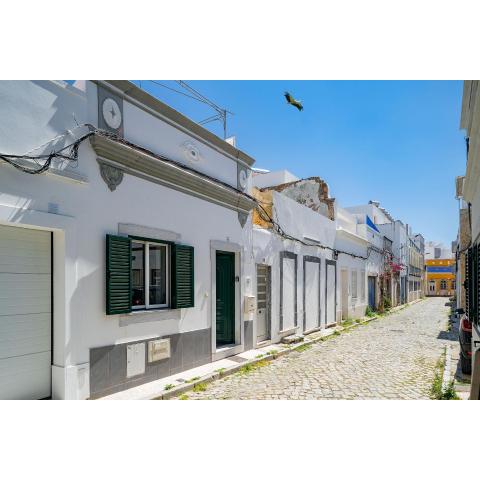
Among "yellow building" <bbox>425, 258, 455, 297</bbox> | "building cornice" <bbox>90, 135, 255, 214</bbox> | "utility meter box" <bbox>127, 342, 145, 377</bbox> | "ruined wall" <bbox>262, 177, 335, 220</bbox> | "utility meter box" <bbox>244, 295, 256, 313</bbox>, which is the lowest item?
"yellow building" <bbox>425, 258, 455, 297</bbox>

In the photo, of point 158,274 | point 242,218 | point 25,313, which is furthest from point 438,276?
point 25,313

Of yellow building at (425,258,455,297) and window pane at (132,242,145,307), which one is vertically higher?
window pane at (132,242,145,307)

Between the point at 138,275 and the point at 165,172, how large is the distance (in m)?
1.86

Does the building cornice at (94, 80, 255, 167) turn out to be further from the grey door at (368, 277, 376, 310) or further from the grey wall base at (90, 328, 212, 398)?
the grey door at (368, 277, 376, 310)

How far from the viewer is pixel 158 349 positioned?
245 inches

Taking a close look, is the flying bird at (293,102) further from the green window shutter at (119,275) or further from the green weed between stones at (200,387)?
the green weed between stones at (200,387)

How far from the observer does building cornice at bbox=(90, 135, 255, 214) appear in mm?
5449

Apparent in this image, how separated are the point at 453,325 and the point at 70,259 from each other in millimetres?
15620

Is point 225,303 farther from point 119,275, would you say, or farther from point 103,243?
point 103,243

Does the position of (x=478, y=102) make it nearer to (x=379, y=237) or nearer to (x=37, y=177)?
(x=37, y=177)

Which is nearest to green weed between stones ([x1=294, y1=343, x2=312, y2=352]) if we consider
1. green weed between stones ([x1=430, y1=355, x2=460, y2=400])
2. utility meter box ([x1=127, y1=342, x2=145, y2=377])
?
green weed between stones ([x1=430, y1=355, x2=460, y2=400])

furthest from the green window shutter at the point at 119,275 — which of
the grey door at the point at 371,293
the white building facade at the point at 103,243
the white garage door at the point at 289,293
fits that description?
the grey door at the point at 371,293

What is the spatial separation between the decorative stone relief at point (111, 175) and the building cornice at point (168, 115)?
1189mm

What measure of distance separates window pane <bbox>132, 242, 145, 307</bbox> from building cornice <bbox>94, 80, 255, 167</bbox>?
234 centimetres
